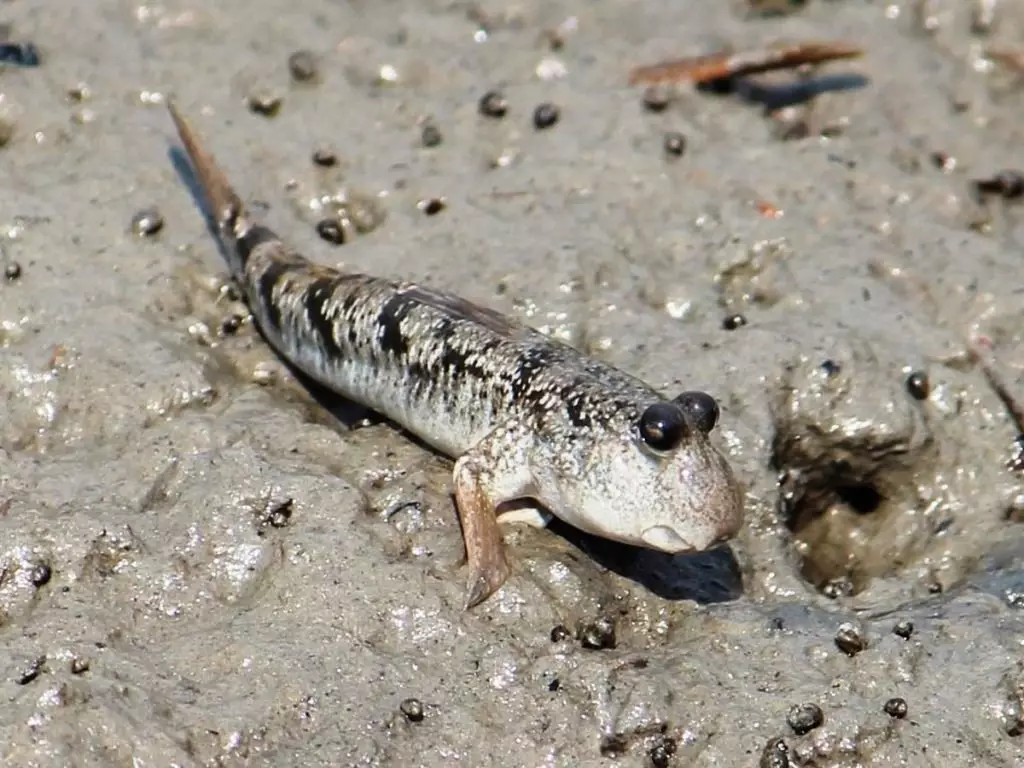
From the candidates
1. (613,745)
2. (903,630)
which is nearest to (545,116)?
(903,630)

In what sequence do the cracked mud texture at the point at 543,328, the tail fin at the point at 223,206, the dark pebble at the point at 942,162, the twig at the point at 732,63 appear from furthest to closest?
1. the twig at the point at 732,63
2. the dark pebble at the point at 942,162
3. the tail fin at the point at 223,206
4. the cracked mud texture at the point at 543,328

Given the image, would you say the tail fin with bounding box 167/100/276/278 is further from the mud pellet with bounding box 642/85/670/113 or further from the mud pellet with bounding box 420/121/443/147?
the mud pellet with bounding box 642/85/670/113

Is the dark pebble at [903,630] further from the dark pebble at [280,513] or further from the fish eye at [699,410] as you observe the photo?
the dark pebble at [280,513]

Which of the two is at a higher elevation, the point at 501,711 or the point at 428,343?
the point at 428,343

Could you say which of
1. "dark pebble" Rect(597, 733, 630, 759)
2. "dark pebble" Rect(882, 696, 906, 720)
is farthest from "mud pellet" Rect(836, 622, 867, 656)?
"dark pebble" Rect(597, 733, 630, 759)

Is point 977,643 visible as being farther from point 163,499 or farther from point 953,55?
point 953,55

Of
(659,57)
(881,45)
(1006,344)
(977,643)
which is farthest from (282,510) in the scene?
(881,45)

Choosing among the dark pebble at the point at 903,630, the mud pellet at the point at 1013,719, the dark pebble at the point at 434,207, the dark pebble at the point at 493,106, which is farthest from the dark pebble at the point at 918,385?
the dark pebble at the point at 493,106
